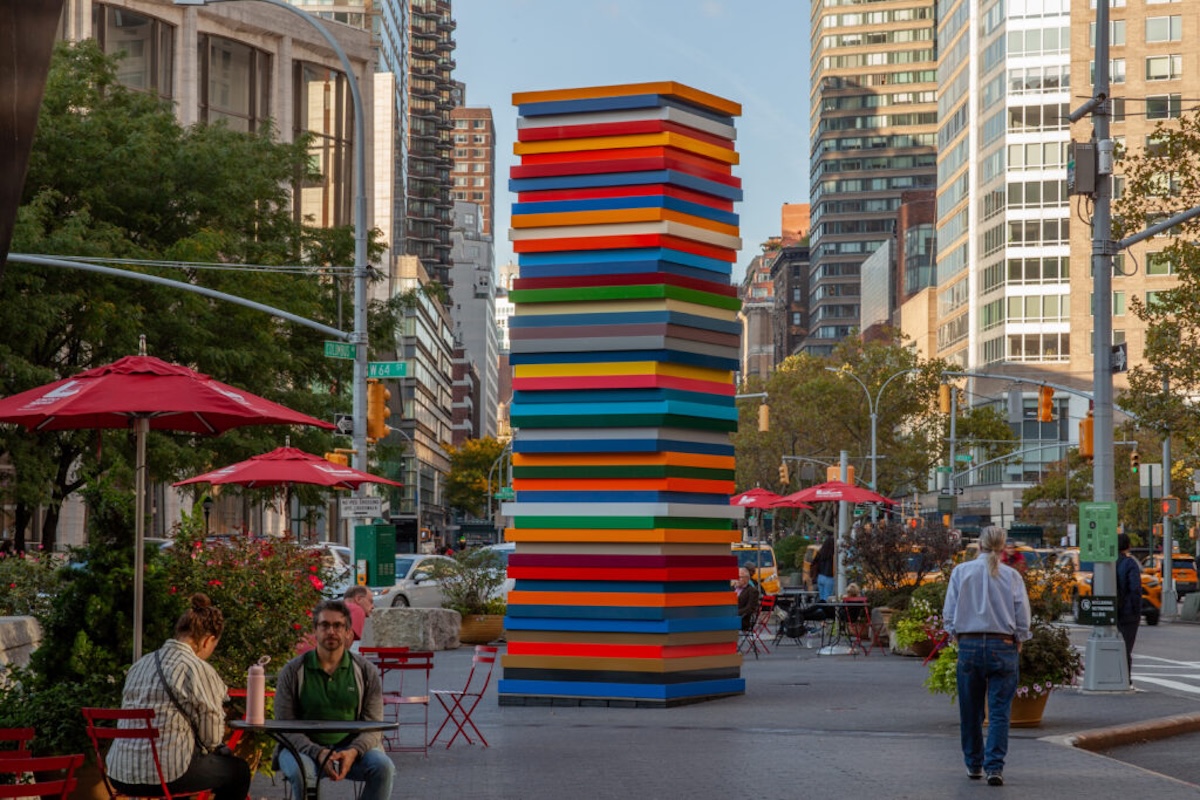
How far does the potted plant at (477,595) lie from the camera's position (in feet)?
104

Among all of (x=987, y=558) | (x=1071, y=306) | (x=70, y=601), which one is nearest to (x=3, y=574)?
(x=70, y=601)

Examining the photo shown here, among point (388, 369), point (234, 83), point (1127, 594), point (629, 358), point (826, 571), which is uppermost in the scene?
point (234, 83)

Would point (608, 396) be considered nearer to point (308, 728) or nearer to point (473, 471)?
point (308, 728)

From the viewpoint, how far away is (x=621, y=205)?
19062mm

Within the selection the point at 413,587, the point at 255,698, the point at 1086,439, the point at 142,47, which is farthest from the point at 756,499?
the point at 142,47

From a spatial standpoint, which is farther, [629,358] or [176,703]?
[629,358]

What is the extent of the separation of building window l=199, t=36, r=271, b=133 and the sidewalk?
53.5m

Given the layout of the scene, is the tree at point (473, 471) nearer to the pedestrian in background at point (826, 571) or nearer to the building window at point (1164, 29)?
the building window at point (1164, 29)

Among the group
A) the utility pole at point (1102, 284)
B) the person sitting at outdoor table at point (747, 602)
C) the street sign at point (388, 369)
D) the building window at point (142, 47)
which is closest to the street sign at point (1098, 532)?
the utility pole at point (1102, 284)

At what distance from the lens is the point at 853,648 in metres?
29.0

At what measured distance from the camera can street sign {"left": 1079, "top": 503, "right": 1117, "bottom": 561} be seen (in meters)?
21.0

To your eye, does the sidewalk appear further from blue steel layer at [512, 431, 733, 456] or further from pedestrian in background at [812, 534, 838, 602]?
pedestrian in background at [812, 534, 838, 602]

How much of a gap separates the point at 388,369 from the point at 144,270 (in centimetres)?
1056

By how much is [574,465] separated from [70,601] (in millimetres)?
8805
